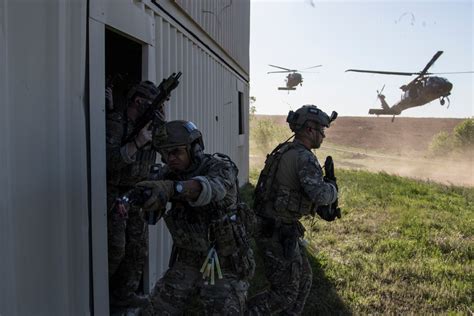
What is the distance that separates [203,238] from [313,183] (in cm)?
113

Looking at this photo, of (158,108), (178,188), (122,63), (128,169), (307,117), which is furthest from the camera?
(122,63)

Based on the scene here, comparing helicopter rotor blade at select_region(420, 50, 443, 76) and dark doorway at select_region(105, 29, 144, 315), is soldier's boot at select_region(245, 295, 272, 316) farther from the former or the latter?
helicopter rotor blade at select_region(420, 50, 443, 76)

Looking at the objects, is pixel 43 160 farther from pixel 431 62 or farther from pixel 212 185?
pixel 431 62

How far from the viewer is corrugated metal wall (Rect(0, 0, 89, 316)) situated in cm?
222

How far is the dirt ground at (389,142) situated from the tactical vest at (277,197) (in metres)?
30.3

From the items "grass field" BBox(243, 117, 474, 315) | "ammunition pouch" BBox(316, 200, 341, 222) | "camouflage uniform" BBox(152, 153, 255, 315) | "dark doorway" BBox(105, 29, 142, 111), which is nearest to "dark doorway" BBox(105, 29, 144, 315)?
"dark doorway" BBox(105, 29, 142, 111)

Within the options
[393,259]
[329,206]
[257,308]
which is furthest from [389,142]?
[257,308]

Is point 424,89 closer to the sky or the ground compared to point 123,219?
closer to the sky

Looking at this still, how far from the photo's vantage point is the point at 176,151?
2.73 m

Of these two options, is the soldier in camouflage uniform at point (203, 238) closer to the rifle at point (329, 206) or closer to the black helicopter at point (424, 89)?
the rifle at point (329, 206)

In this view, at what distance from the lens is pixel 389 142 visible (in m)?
56.3

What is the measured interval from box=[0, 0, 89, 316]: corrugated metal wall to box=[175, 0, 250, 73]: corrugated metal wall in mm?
2639

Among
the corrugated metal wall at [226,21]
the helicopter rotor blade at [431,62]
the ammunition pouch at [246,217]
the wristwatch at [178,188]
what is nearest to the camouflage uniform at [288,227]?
the ammunition pouch at [246,217]

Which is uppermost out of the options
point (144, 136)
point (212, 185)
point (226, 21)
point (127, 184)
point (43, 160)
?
point (226, 21)
